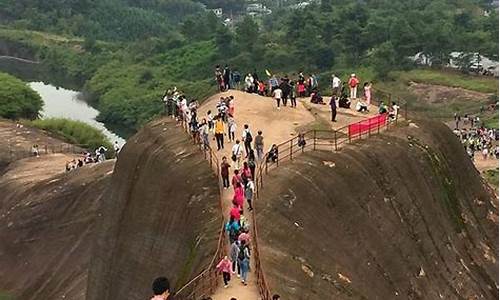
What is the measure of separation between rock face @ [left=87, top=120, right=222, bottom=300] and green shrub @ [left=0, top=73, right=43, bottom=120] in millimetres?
47588

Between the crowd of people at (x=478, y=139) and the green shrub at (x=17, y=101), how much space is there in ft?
134

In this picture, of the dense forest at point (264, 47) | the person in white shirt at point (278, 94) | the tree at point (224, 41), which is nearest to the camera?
the person in white shirt at point (278, 94)

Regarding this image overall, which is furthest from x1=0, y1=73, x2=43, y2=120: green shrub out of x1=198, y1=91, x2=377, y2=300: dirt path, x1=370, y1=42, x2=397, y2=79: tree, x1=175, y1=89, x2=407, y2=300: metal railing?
x1=175, y1=89, x2=407, y2=300: metal railing

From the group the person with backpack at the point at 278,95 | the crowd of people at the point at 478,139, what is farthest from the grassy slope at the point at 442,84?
the person with backpack at the point at 278,95

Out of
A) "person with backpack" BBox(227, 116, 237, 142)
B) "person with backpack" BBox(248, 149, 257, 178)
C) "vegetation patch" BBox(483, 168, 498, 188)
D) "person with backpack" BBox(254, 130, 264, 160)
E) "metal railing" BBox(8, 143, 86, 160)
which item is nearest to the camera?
"person with backpack" BBox(248, 149, 257, 178)

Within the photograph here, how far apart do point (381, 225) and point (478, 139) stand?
38060 mm

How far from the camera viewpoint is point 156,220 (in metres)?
24.3

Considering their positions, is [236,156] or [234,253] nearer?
[234,253]

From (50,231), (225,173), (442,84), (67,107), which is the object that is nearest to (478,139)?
A: (442,84)

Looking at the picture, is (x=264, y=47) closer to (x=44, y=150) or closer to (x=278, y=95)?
(x=44, y=150)

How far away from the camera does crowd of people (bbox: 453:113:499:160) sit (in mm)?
54500

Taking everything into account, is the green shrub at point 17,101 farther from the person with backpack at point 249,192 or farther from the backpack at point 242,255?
the backpack at point 242,255

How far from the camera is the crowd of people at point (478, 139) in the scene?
2146 inches

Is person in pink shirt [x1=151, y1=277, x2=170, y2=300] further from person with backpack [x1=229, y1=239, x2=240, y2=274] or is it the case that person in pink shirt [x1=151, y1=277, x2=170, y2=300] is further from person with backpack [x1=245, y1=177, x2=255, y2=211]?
person with backpack [x1=245, y1=177, x2=255, y2=211]
